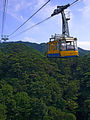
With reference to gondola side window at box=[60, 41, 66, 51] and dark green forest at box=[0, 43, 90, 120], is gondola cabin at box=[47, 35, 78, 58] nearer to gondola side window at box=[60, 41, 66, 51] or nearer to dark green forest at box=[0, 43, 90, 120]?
gondola side window at box=[60, 41, 66, 51]

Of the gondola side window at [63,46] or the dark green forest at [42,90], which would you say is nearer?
the gondola side window at [63,46]

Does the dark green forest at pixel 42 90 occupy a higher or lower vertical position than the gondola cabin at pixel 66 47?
lower

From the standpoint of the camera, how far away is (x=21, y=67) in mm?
41250

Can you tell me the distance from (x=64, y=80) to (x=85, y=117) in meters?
11.0

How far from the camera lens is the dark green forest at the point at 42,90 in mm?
29719

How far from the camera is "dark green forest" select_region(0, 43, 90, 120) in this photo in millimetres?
29719

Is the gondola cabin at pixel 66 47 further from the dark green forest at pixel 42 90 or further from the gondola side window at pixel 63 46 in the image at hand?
the dark green forest at pixel 42 90

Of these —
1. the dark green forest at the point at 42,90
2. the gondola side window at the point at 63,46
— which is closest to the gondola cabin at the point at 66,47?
the gondola side window at the point at 63,46

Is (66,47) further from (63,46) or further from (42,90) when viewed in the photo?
(42,90)

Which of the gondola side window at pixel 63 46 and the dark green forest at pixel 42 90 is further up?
the gondola side window at pixel 63 46

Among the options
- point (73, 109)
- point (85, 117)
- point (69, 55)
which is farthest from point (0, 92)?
point (69, 55)

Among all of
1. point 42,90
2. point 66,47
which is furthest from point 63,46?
point 42,90

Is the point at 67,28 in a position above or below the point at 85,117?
above

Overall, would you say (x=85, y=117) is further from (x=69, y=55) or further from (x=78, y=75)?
(x=69, y=55)
